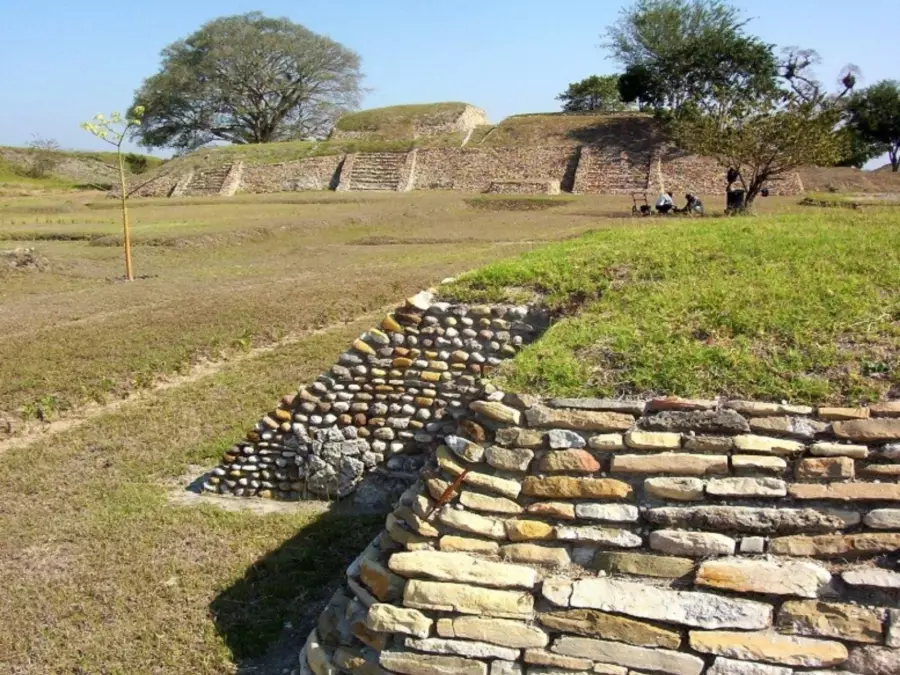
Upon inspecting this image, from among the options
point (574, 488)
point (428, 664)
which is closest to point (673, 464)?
point (574, 488)

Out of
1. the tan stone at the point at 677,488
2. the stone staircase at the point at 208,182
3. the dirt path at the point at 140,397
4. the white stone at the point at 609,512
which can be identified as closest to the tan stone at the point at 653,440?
the tan stone at the point at 677,488

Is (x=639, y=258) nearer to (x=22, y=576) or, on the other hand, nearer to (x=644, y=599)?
(x=644, y=599)

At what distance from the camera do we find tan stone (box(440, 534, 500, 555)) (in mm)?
3289

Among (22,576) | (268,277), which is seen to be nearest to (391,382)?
(22,576)

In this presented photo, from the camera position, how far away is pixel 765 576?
2922 millimetres

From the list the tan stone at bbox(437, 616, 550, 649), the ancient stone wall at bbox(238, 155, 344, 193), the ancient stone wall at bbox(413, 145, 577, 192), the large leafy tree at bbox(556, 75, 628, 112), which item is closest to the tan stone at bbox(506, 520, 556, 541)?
the tan stone at bbox(437, 616, 550, 649)

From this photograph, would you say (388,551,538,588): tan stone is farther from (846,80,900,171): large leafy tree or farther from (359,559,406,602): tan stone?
(846,80,900,171): large leafy tree

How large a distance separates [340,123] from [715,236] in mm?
34658

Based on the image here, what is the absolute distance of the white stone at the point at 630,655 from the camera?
286 centimetres

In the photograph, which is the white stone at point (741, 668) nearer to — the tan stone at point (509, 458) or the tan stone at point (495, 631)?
the tan stone at point (495, 631)

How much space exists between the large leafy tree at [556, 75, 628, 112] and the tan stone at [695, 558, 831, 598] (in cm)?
5359

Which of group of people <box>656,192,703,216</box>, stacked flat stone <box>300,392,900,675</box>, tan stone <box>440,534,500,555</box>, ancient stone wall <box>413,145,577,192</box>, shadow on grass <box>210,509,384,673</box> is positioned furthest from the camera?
ancient stone wall <box>413,145,577,192</box>

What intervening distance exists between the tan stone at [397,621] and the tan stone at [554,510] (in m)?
0.62

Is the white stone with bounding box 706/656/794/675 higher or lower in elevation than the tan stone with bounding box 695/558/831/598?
lower
